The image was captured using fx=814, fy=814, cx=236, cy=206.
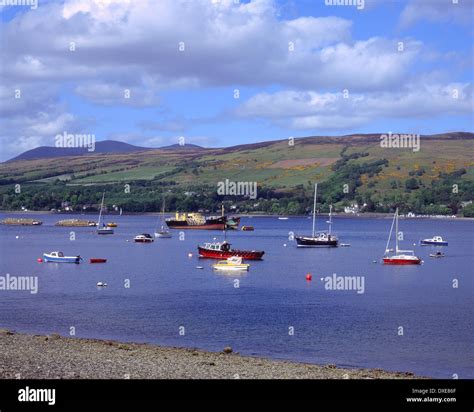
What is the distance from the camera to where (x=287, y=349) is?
34.1 metres

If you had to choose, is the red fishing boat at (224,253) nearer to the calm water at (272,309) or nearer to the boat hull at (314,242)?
the calm water at (272,309)

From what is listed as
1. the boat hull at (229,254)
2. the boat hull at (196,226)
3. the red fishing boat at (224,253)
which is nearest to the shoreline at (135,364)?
the boat hull at (229,254)

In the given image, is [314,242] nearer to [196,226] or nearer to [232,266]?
[232,266]

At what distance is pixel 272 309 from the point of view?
47188 millimetres

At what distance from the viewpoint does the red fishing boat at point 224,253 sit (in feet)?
271

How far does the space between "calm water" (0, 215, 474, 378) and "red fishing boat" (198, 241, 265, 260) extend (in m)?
1.52

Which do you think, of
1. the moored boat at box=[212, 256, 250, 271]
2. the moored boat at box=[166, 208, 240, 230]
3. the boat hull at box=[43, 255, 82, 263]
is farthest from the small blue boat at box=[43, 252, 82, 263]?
the moored boat at box=[166, 208, 240, 230]

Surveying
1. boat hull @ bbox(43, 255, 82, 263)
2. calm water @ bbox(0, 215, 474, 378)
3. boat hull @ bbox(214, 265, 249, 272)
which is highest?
boat hull @ bbox(43, 255, 82, 263)

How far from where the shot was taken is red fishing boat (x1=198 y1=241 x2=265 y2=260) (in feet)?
271

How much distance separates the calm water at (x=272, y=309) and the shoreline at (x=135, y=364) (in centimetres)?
294

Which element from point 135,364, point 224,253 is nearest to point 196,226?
point 224,253

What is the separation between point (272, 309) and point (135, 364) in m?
21.7

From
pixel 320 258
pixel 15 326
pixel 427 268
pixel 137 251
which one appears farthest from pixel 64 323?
pixel 137 251

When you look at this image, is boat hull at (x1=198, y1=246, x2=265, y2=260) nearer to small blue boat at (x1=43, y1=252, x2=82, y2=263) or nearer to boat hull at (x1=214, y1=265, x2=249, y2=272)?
boat hull at (x1=214, y1=265, x2=249, y2=272)
